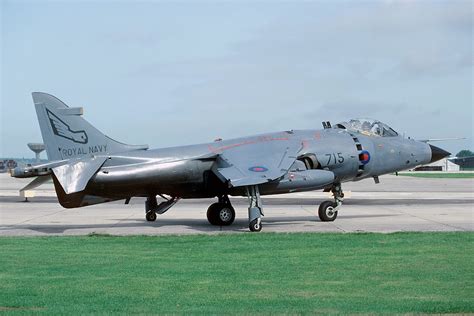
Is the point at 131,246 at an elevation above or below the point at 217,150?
below

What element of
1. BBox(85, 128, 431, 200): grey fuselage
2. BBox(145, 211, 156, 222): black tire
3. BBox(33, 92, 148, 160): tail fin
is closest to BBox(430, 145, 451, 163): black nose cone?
BBox(85, 128, 431, 200): grey fuselage

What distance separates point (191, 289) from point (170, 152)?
1126 centimetres

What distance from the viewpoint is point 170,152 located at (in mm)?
20922

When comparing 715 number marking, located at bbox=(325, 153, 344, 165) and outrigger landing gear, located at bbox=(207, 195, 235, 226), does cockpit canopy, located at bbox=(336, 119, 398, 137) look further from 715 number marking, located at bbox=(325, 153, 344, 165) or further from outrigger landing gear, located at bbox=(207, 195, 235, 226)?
outrigger landing gear, located at bbox=(207, 195, 235, 226)

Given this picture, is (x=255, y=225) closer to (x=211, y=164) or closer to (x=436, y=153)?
(x=211, y=164)

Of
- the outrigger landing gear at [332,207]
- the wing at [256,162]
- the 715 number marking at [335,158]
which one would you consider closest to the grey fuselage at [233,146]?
the 715 number marking at [335,158]

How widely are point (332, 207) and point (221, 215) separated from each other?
A: 3.76m

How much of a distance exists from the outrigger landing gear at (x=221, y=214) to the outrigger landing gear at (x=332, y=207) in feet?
9.97

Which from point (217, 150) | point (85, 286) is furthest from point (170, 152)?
point (85, 286)

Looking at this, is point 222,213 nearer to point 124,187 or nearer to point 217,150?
point 217,150

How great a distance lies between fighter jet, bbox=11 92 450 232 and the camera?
19.5 metres

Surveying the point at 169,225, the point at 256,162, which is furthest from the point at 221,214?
the point at 256,162

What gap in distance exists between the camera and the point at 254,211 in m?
19.8

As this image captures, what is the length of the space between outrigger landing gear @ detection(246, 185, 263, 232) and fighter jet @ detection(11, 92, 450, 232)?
0.03 meters
